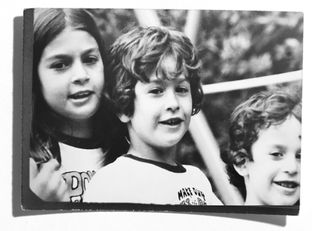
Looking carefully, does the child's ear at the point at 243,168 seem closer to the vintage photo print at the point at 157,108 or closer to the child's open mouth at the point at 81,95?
the vintage photo print at the point at 157,108

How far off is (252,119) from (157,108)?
5.7 inches

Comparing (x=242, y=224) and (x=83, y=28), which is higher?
(x=83, y=28)

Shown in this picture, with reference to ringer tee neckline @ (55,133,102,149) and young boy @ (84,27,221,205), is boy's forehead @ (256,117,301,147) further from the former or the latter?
ringer tee neckline @ (55,133,102,149)

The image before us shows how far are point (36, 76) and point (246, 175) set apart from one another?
13.9 inches

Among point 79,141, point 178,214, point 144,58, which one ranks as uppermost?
point 144,58

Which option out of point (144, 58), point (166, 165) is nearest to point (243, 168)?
point (166, 165)

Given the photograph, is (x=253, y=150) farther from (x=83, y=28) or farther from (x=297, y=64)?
(x=83, y=28)

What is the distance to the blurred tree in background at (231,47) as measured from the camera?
2.84 feet

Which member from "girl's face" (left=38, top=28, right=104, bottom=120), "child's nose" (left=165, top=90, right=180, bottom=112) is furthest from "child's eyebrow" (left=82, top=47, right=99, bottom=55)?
"child's nose" (left=165, top=90, right=180, bottom=112)

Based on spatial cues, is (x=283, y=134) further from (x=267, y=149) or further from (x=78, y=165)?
(x=78, y=165)

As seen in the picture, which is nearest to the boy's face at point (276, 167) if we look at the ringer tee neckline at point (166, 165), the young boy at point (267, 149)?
the young boy at point (267, 149)

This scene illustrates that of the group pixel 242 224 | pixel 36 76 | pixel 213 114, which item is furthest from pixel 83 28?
pixel 242 224

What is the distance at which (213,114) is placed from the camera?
34.1 inches

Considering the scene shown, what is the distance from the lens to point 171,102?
86 centimetres
